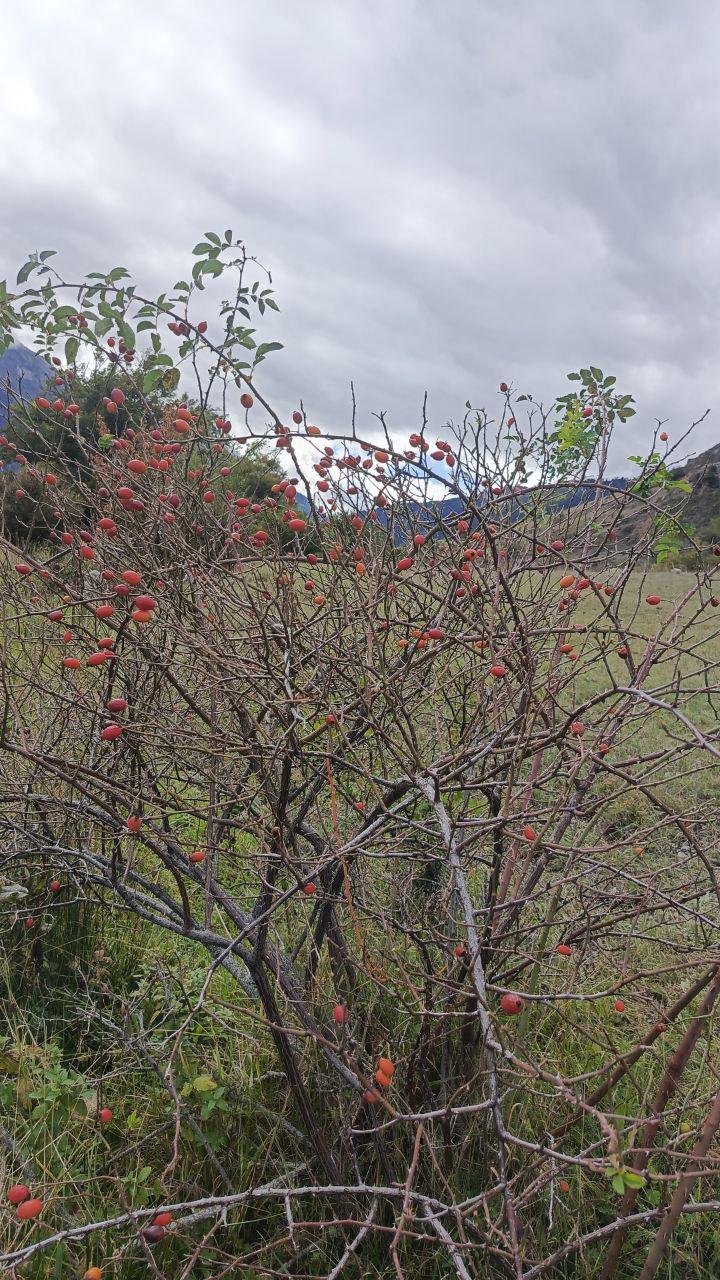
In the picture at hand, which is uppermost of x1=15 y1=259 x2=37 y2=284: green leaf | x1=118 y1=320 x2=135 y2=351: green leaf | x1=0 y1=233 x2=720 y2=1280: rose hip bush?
x1=15 y1=259 x2=37 y2=284: green leaf

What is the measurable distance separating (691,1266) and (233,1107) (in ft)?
3.96

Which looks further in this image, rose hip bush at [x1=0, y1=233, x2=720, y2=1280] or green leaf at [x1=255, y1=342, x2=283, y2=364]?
green leaf at [x1=255, y1=342, x2=283, y2=364]

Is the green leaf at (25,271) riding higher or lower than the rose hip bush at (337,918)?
higher

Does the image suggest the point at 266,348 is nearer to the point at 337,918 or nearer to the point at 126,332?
the point at 126,332

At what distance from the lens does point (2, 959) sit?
266cm

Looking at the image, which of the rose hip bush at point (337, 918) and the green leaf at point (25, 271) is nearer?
the rose hip bush at point (337, 918)

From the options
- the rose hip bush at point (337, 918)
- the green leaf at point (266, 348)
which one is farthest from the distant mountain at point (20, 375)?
the green leaf at point (266, 348)

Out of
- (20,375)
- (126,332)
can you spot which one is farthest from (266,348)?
(20,375)

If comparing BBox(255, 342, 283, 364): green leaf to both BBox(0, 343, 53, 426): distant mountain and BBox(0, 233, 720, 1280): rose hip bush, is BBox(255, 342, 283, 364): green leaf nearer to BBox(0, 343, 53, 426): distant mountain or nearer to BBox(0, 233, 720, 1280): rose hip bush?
BBox(0, 233, 720, 1280): rose hip bush

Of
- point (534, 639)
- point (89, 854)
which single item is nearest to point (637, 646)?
point (534, 639)

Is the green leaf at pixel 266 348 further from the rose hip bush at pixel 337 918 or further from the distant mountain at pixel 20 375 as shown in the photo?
the distant mountain at pixel 20 375

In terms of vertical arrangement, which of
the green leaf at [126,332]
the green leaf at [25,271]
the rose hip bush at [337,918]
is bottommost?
the rose hip bush at [337,918]

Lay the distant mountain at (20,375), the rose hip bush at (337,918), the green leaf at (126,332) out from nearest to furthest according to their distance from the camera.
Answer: the rose hip bush at (337,918)
the green leaf at (126,332)
the distant mountain at (20,375)

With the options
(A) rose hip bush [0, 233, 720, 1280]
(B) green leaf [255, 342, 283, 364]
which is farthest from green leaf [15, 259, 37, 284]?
(B) green leaf [255, 342, 283, 364]
